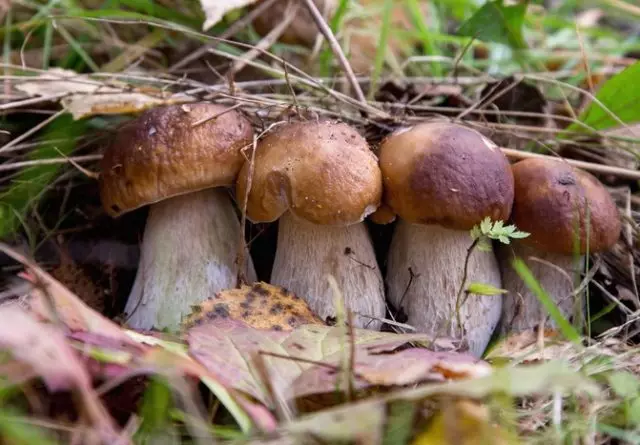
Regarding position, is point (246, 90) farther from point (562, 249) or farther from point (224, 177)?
point (562, 249)

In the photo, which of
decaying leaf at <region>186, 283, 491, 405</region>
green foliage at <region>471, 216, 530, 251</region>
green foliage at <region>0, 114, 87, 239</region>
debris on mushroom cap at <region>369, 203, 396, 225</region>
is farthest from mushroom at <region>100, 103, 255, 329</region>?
green foliage at <region>471, 216, 530, 251</region>

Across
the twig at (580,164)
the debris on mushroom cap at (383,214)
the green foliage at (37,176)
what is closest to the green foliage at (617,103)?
the twig at (580,164)

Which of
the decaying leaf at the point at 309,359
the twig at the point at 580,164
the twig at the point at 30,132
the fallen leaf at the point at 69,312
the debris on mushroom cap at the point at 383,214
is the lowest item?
the decaying leaf at the point at 309,359

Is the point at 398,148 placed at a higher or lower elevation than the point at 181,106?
lower

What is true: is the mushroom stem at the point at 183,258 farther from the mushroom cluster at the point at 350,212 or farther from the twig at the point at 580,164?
the twig at the point at 580,164

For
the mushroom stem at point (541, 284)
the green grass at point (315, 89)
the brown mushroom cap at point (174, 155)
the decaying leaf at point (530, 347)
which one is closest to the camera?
the green grass at point (315, 89)

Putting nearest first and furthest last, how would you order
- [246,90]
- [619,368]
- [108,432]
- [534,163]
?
[108,432] → [619,368] → [534,163] → [246,90]

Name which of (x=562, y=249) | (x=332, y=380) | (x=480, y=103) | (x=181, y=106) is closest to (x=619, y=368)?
(x=562, y=249)
